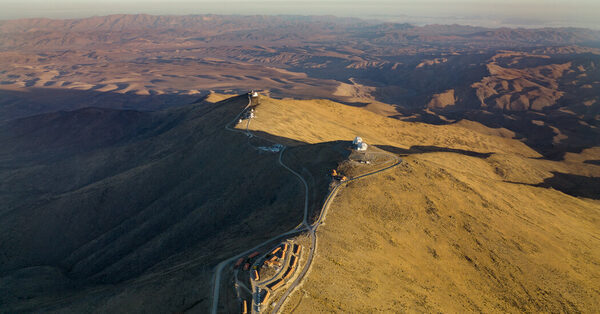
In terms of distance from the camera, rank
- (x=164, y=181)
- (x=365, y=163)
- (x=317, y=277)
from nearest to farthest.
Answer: (x=317, y=277) < (x=365, y=163) < (x=164, y=181)

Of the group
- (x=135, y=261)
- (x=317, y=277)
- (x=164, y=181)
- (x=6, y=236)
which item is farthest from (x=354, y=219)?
(x=6, y=236)

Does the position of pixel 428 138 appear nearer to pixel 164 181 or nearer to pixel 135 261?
pixel 164 181

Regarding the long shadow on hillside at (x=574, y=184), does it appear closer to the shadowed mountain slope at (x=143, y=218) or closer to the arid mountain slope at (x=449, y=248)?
the arid mountain slope at (x=449, y=248)

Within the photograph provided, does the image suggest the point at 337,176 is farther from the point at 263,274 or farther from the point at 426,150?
the point at 426,150

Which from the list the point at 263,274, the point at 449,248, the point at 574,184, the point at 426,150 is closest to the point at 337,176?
the point at 449,248

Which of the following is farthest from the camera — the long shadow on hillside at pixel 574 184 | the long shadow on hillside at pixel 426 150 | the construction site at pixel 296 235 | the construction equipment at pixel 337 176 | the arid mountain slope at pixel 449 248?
the long shadow on hillside at pixel 426 150

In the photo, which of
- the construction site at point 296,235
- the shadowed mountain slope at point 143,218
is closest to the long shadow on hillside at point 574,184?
the construction site at point 296,235

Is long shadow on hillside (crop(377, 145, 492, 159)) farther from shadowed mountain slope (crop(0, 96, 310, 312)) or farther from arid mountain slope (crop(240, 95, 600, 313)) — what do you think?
shadowed mountain slope (crop(0, 96, 310, 312))

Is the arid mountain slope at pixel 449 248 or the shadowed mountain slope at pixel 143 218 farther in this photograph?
the shadowed mountain slope at pixel 143 218
